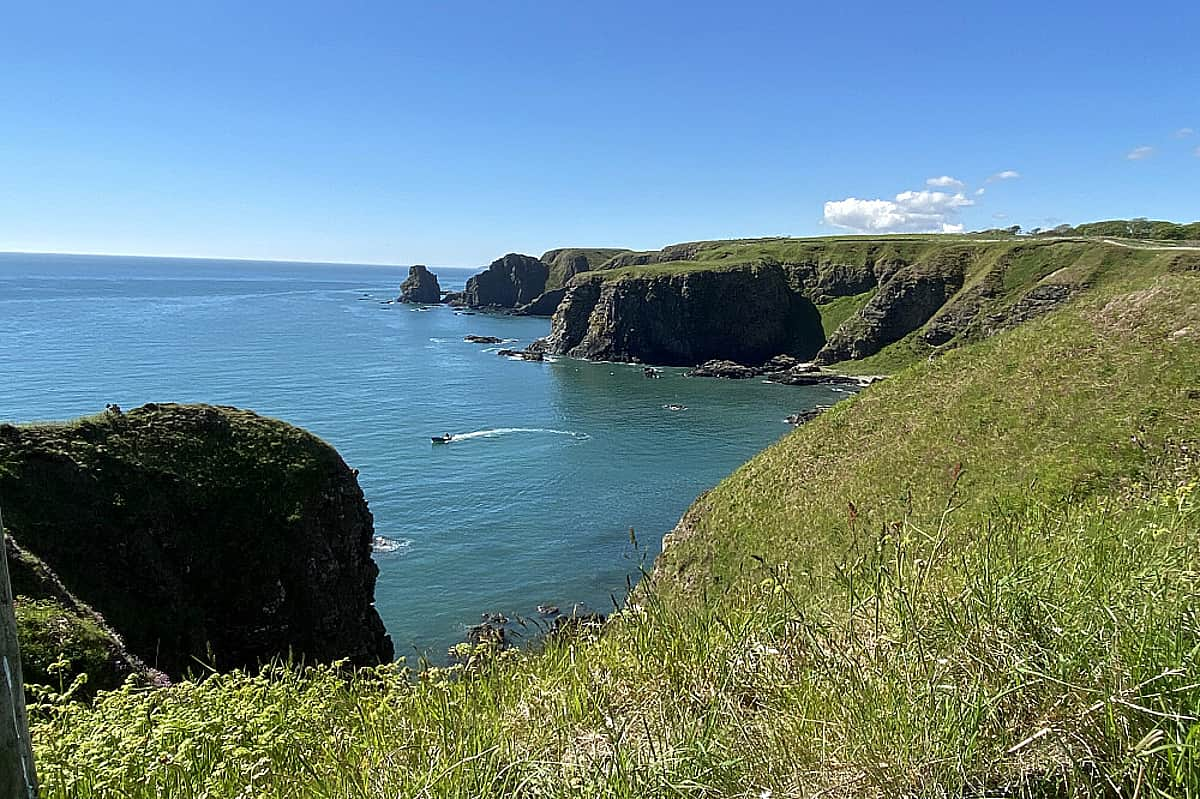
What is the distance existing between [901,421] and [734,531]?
25.1ft

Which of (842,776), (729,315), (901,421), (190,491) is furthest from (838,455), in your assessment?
(729,315)

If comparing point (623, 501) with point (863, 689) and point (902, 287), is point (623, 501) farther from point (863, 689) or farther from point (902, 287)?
point (902, 287)

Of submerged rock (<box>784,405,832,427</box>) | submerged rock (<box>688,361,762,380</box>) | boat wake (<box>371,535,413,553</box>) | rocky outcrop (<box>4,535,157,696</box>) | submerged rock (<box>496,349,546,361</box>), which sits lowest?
boat wake (<box>371,535,413,553</box>)

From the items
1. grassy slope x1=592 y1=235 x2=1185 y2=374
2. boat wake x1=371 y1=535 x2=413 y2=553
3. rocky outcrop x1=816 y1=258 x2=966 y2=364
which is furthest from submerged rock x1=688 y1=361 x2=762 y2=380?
boat wake x1=371 y1=535 x2=413 y2=553

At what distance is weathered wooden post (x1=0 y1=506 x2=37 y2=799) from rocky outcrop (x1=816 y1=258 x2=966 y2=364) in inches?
5348

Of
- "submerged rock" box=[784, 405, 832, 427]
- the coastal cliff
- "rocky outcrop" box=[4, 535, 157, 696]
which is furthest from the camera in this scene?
the coastal cliff

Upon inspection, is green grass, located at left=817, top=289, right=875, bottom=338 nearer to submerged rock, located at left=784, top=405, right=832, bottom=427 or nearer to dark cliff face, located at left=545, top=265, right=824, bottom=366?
dark cliff face, located at left=545, top=265, right=824, bottom=366

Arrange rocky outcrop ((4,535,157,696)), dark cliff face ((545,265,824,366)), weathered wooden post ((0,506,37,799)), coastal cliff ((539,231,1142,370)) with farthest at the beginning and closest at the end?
dark cliff face ((545,265,824,366)), coastal cliff ((539,231,1142,370)), rocky outcrop ((4,535,157,696)), weathered wooden post ((0,506,37,799))

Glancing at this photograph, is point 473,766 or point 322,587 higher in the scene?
point 473,766

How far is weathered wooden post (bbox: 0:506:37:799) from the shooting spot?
97.8 inches

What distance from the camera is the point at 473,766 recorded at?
154 inches

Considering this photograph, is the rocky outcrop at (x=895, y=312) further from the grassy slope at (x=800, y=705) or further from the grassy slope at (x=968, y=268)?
the grassy slope at (x=800, y=705)

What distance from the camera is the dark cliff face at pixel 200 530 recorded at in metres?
23.7

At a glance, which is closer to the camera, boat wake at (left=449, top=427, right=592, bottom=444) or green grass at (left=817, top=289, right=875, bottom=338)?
boat wake at (left=449, top=427, right=592, bottom=444)
